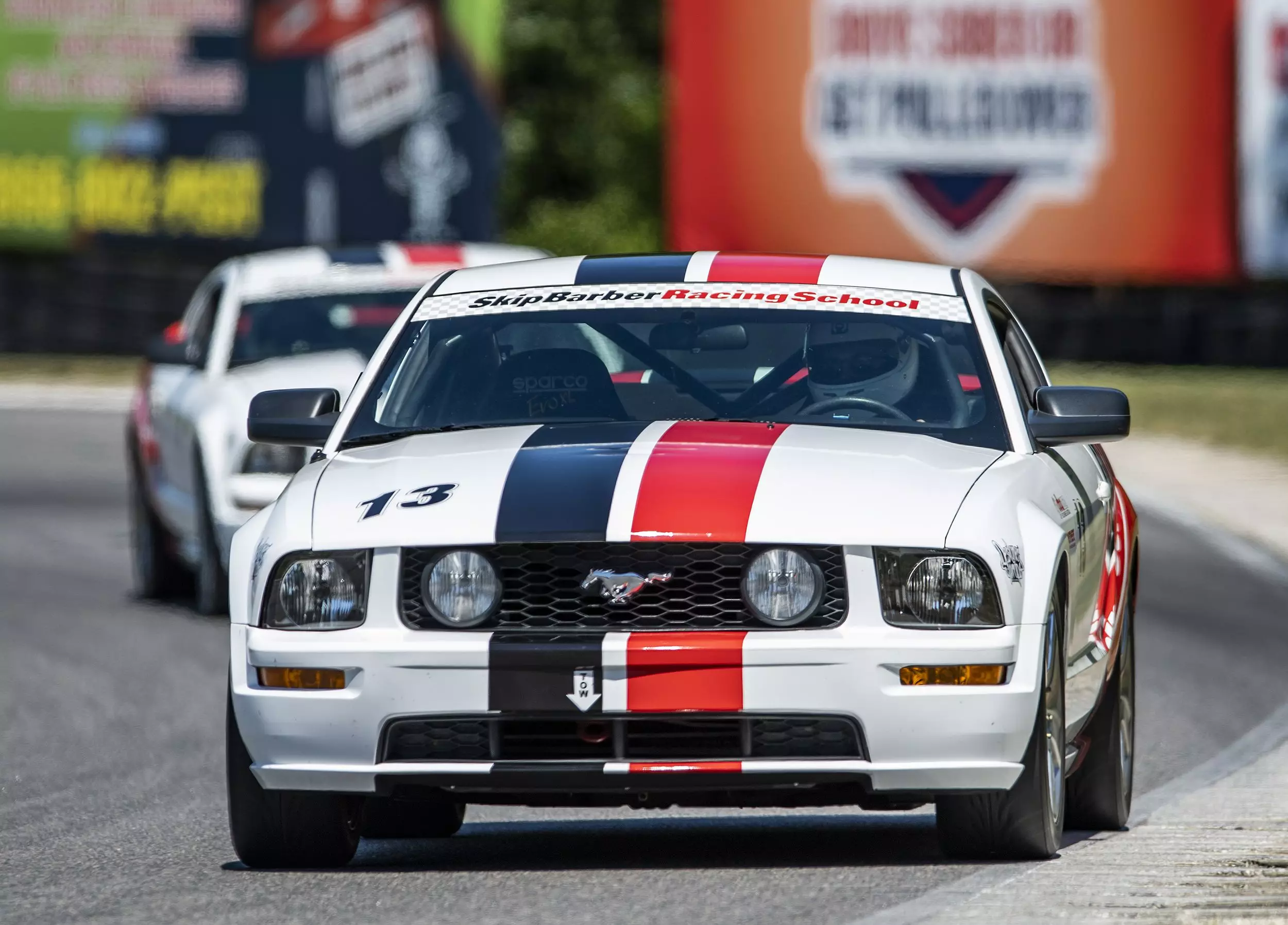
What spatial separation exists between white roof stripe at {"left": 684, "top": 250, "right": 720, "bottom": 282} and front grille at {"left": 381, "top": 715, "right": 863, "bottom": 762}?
178 cm

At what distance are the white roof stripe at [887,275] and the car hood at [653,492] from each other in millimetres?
955

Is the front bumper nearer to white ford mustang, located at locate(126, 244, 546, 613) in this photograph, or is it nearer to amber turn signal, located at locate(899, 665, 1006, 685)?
amber turn signal, located at locate(899, 665, 1006, 685)

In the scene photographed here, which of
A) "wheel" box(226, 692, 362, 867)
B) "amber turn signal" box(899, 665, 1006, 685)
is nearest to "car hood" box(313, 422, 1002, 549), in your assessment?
"amber turn signal" box(899, 665, 1006, 685)

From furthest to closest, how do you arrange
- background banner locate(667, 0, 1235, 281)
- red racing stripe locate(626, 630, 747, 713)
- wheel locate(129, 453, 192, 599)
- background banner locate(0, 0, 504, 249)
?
1. background banner locate(0, 0, 504, 249)
2. background banner locate(667, 0, 1235, 281)
3. wheel locate(129, 453, 192, 599)
4. red racing stripe locate(626, 630, 747, 713)

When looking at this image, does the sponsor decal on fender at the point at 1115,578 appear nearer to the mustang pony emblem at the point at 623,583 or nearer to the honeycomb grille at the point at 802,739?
the honeycomb grille at the point at 802,739

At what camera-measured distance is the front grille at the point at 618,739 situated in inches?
248

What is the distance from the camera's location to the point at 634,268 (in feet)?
25.9

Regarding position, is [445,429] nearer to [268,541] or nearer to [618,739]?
[268,541]

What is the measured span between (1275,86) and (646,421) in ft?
85.8

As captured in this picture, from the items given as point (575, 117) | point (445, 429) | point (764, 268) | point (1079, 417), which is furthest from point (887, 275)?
point (575, 117)

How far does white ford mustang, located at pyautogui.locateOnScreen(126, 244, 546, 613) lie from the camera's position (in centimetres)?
1288

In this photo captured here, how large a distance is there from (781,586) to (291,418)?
185cm

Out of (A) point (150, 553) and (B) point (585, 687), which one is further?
(A) point (150, 553)

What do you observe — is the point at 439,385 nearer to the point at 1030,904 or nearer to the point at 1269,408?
the point at 1030,904
